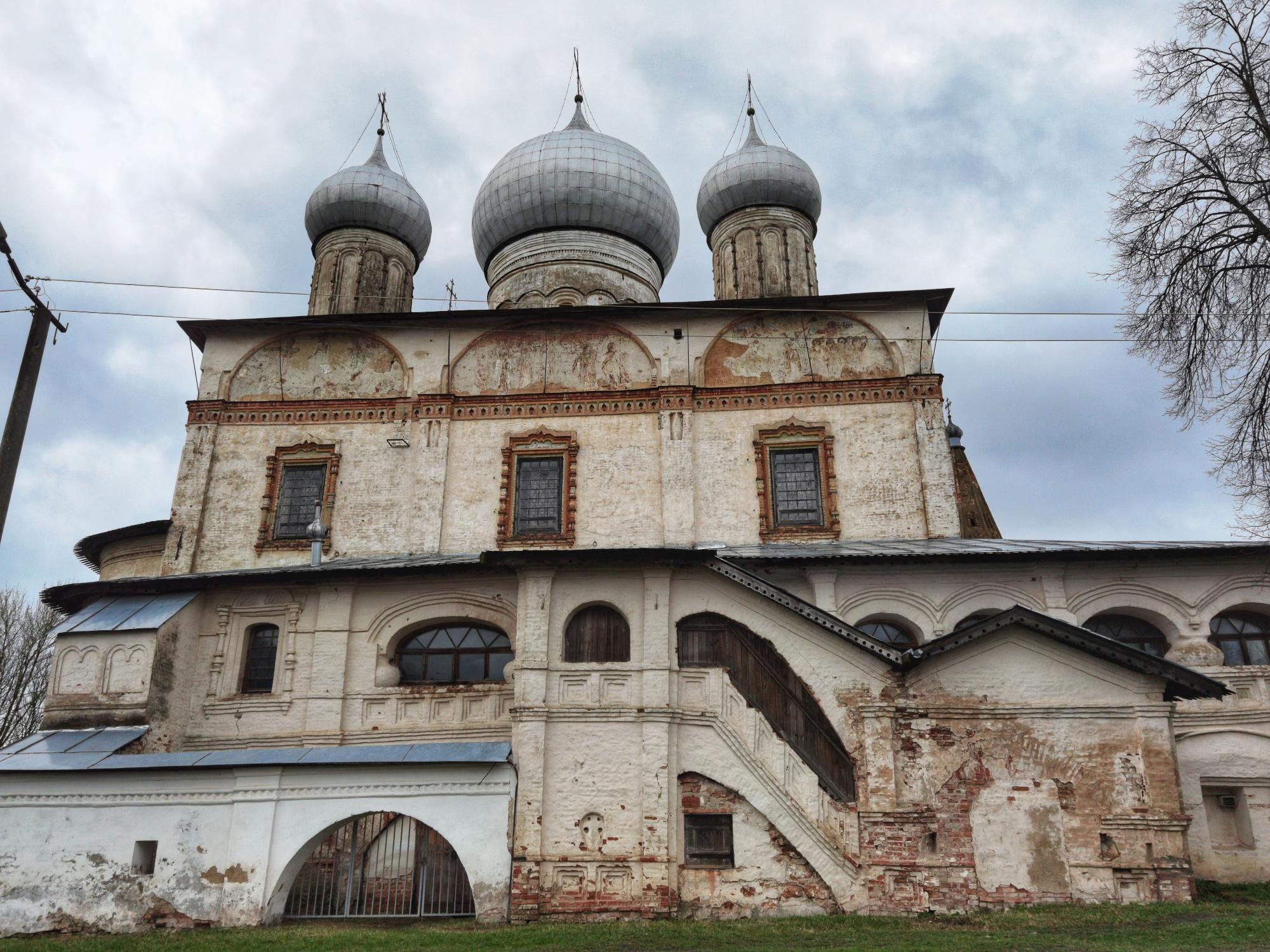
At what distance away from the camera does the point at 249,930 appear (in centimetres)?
965

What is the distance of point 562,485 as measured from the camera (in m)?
15.5

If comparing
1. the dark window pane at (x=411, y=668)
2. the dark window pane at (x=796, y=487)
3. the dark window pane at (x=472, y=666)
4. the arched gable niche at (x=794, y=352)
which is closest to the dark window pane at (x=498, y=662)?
the dark window pane at (x=472, y=666)

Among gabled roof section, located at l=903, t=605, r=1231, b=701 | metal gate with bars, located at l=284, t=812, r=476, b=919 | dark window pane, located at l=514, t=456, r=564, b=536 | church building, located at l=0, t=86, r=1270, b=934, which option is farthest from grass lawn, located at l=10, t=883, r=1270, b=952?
dark window pane, located at l=514, t=456, r=564, b=536

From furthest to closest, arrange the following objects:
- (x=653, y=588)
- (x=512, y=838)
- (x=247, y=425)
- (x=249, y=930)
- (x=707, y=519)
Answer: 1. (x=247, y=425)
2. (x=707, y=519)
3. (x=653, y=588)
4. (x=512, y=838)
5. (x=249, y=930)

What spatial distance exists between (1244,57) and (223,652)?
13.6 m

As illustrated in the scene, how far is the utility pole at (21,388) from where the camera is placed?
8.44m

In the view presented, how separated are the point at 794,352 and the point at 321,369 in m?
7.76

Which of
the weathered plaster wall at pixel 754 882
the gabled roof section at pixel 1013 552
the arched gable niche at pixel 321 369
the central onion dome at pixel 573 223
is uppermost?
the central onion dome at pixel 573 223

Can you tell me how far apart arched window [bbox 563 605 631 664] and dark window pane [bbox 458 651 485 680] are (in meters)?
2.11

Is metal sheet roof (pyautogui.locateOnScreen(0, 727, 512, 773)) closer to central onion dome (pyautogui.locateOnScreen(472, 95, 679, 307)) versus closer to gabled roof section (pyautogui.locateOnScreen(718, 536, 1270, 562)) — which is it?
gabled roof section (pyautogui.locateOnScreen(718, 536, 1270, 562))

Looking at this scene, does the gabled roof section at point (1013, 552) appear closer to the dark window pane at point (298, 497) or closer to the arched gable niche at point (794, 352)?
the arched gable niche at point (794, 352)

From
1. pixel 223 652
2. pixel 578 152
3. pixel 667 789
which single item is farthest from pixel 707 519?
pixel 578 152

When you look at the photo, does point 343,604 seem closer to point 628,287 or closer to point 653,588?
point 653,588

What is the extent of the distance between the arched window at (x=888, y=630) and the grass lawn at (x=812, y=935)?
174 inches
